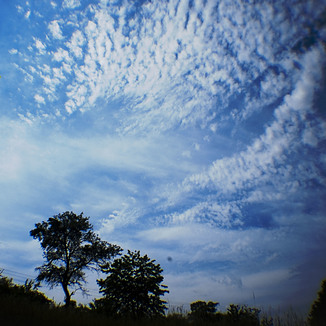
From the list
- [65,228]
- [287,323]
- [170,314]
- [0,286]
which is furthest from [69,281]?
[287,323]

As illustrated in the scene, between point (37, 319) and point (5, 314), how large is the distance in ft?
3.21

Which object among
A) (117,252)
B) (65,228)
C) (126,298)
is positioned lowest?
(126,298)

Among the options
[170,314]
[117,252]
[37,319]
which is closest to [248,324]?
[170,314]

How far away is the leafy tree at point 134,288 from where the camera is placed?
72.8 feet

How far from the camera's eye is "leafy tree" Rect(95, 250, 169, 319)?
22203 mm

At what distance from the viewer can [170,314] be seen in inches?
271

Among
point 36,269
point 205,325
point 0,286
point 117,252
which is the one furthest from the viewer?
point 117,252

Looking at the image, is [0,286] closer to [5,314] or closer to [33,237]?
[33,237]

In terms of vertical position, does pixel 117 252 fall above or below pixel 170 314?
above

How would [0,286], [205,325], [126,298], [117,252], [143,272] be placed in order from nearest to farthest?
[205,325], [0,286], [126,298], [143,272], [117,252]

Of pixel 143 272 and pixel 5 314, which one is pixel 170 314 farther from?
pixel 143 272

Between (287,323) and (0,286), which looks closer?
(287,323)

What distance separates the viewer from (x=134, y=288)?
76.3ft

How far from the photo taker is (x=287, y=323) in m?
6.15
